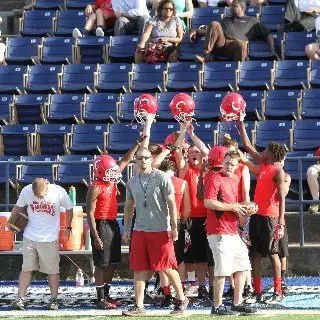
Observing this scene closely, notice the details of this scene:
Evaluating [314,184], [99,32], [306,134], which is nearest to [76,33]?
[99,32]

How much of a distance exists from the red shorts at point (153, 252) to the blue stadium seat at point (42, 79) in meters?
6.94

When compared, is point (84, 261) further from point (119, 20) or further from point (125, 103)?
point (119, 20)

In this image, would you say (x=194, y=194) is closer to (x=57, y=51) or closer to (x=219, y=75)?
(x=219, y=75)

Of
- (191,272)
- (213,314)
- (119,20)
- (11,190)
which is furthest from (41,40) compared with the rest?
(213,314)

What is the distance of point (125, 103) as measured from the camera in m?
19.3

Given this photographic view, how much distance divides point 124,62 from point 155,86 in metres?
1.25

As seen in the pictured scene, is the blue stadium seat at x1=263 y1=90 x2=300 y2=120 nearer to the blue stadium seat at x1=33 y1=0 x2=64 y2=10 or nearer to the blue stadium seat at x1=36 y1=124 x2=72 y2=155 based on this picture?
the blue stadium seat at x1=36 y1=124 x2=72 y2=155

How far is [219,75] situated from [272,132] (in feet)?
5.49

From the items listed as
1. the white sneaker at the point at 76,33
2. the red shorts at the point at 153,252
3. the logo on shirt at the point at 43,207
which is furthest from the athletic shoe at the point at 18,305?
the white sneaker at the point at 76,33

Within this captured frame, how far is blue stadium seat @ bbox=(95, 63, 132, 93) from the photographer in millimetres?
19797

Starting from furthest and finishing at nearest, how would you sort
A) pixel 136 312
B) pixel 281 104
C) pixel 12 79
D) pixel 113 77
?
pixel 12 79
pixel 113 77
pixel 281 104
pixel 136 312

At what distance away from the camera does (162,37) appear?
65.5ft

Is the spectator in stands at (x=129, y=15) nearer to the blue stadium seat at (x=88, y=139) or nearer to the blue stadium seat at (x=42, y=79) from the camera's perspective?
the blue stadium seat at (x=42, y=79)

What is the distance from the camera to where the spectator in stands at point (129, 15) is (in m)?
20.8
